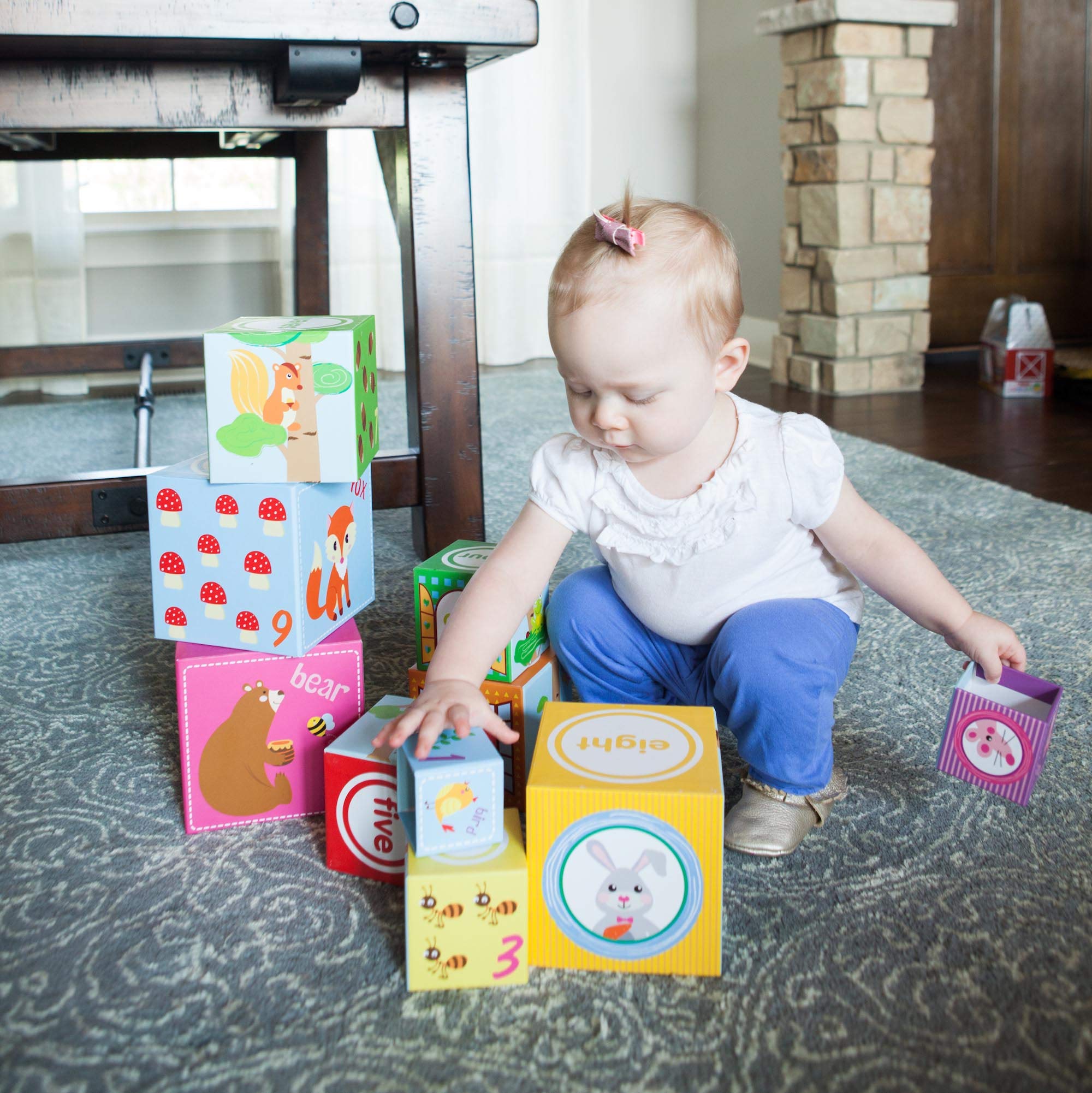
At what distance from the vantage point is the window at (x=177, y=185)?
2.74 m

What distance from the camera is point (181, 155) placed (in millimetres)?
1937

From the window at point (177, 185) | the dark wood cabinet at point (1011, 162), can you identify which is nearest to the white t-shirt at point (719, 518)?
the window at point (177, 185)

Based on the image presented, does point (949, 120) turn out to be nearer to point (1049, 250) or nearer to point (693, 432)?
point (1049, 250)

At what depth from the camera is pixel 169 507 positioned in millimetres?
834

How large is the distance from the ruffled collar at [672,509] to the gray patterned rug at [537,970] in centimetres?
20

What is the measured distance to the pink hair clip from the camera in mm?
709

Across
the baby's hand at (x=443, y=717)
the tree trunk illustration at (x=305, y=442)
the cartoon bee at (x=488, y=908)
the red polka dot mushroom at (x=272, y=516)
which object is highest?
the tree trunk illustration at (x=305, y=442)

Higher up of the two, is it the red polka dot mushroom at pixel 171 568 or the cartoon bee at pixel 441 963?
the red polka dot mushroom at pixel 171 568

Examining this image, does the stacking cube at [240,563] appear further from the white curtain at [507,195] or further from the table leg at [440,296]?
the white curtain at [507,195]

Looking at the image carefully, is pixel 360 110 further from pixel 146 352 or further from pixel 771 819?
pixel 146 352

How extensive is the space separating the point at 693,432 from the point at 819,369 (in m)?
2.05

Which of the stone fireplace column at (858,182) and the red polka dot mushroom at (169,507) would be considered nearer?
the red polka dot mushroom at (169,507)

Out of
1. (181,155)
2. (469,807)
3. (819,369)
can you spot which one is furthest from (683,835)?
(819,369)

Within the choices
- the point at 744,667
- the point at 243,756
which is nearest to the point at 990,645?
the point at 744,667
